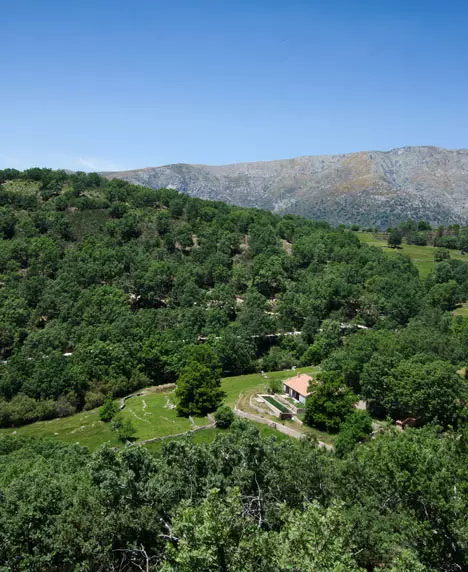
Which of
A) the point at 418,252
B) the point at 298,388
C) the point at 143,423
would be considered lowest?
the point at 143,423

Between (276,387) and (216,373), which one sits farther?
(216,373)

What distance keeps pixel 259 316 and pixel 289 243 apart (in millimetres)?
47417

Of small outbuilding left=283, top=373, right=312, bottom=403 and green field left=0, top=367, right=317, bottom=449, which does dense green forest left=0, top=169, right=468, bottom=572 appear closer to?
green field left=0, top=367, right=317, bottom=449

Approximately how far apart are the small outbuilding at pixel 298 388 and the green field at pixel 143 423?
4223 millimetres

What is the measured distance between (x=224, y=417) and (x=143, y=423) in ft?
32.7

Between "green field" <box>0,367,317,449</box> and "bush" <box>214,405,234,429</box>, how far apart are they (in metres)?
1.04

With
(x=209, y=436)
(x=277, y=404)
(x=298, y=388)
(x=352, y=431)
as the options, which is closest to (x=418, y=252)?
(x=298, y=388)

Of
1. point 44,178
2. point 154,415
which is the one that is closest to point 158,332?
point 154,415

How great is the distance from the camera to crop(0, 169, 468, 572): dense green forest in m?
17.2

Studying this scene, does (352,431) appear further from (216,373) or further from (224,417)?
(216,373)

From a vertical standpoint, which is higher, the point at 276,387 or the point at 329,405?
the point at 329,405

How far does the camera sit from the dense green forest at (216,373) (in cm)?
1717

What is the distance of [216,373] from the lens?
5881 centimetres

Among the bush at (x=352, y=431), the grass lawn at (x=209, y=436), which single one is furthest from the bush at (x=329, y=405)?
the grass lawn at (x=209, y=436)
